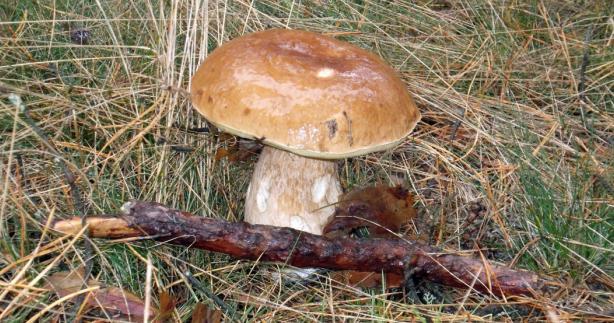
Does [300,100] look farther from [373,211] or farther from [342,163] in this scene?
[342,163]

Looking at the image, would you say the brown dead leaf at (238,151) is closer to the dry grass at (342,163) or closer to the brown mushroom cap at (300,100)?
the dry grass at (342,163)

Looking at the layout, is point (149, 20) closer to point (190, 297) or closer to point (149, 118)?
point (149, 118)

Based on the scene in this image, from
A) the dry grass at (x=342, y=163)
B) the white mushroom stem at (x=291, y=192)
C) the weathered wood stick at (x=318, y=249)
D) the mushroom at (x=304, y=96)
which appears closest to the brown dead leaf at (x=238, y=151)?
the dry grass at (x=342, y=163)

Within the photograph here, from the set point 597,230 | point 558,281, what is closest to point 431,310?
point 558,281

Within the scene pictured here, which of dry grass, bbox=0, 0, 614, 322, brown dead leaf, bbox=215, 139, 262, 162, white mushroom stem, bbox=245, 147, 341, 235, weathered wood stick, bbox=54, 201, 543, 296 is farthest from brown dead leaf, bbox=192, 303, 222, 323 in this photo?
brown dead leaf, bbox=215, 139, 262, 162

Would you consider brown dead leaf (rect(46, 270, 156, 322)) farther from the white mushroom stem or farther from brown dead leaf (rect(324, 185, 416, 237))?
brown dead leaf (rect(324, 185, 416, 237))

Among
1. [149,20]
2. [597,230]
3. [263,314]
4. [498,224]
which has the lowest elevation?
[263,314]
